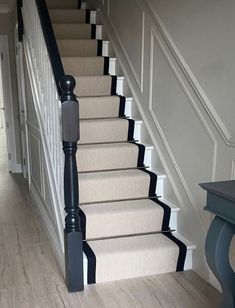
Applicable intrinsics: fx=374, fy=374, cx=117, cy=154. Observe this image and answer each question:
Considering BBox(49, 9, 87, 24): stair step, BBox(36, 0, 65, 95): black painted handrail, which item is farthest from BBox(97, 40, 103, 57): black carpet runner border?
BBox(36, 0, 65, 95): black painted handrail

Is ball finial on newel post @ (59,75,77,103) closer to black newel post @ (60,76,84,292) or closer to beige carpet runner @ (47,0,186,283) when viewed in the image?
black newel post @ (60,76,84,292)

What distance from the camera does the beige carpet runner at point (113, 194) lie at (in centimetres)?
262

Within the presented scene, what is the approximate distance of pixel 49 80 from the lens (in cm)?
282

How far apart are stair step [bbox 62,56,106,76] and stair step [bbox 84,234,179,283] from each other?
1.92 meters

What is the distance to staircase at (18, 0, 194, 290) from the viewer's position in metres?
2.63

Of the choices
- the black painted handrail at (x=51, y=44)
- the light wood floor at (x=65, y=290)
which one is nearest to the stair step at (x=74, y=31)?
the black painted handrail at (x=51, y=44)

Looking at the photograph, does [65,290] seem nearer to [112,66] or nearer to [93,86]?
[93,86]

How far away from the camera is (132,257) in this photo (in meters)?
2.60

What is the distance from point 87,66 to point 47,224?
5.52 feet

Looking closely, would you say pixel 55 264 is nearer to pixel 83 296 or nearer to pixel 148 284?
pixel 83 296

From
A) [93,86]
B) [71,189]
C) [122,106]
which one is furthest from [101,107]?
[71,189]

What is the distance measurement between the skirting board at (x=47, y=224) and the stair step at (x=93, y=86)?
1207mm

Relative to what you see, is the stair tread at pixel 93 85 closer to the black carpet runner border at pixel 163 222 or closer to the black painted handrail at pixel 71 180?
the black carpet runner border at pixel 163 222

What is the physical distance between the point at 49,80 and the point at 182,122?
3.43ft
